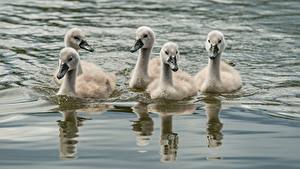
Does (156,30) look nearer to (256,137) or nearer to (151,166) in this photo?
(256,137)

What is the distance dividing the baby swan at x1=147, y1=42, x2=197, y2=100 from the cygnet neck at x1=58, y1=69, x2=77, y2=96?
1046 millimetres

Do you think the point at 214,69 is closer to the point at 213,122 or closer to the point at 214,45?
the point at 214,45

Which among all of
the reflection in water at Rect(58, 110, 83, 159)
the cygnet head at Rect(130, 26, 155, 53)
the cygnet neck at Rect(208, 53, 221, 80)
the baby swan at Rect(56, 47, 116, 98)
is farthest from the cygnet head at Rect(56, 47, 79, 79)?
the cygnet neck at Rect(208, 53, 221, 80)

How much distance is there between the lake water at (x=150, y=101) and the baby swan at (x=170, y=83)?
147 mm

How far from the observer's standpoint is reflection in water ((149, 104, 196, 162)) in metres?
8.69

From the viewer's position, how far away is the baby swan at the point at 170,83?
1098cm

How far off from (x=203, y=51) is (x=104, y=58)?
1646 millimetres

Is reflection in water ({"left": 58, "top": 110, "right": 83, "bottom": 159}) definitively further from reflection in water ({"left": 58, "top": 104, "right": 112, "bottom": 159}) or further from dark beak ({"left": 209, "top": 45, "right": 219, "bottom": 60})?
dark beak ({"left": 209, "top": 45, "right": 219, "bottom": 60})

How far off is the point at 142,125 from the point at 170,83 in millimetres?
1459

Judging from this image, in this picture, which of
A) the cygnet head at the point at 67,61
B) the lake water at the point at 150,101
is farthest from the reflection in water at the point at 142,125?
the cygnet head at the point at 67,61

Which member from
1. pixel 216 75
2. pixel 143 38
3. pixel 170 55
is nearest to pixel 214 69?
pixel 216 75

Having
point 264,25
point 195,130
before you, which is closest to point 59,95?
point 195,130

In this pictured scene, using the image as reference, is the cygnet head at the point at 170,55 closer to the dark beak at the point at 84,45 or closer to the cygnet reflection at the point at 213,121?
the cygnet reflection at the point at 213,121

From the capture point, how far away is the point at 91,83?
446 inches
